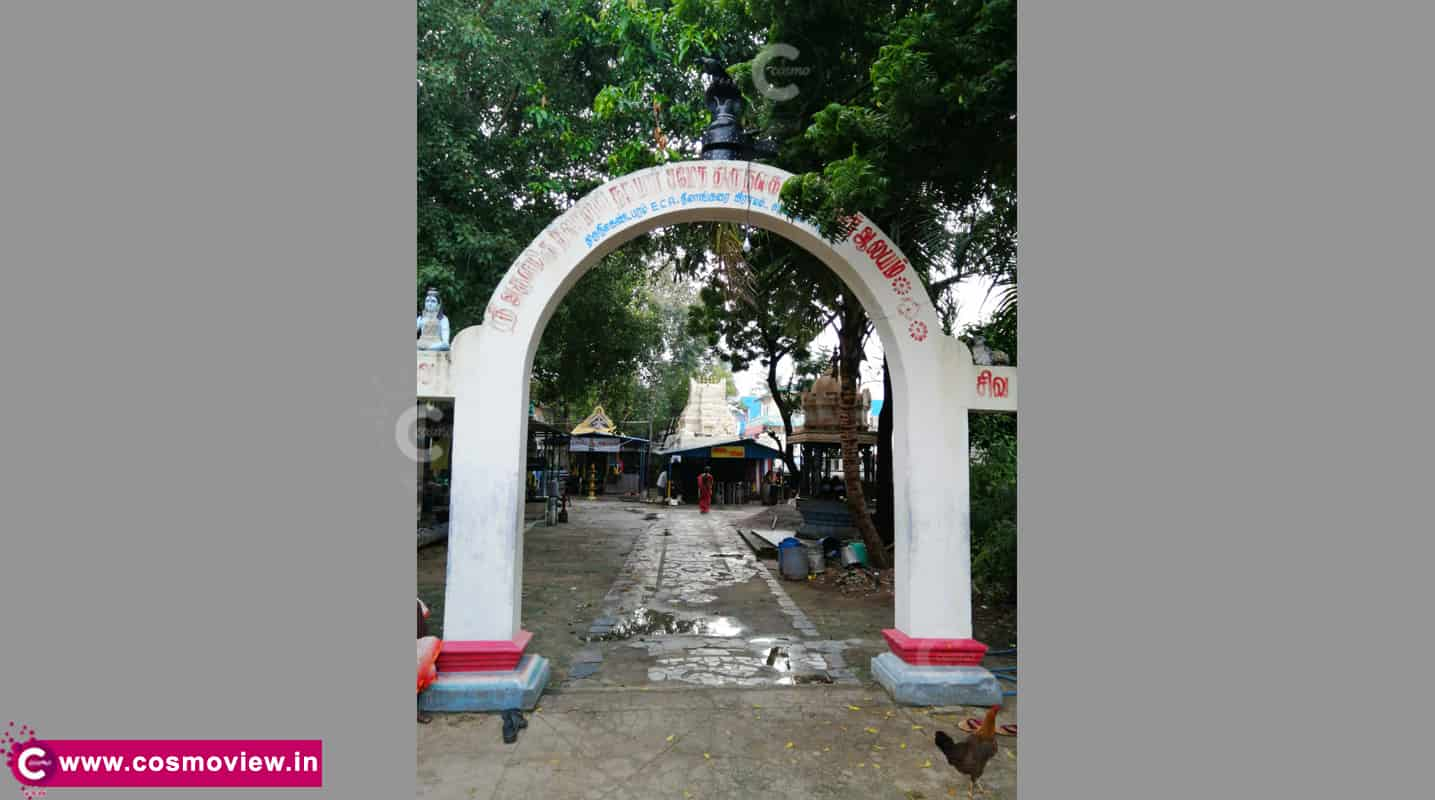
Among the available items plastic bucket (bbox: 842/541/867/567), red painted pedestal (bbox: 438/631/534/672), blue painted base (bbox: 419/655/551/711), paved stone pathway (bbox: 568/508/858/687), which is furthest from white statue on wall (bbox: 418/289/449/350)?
plastic bucket (bbox: 842/541/867/567)

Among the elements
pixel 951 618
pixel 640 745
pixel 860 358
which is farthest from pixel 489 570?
pixel 860 358

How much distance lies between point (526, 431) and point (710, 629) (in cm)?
346

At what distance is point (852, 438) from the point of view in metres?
10.2

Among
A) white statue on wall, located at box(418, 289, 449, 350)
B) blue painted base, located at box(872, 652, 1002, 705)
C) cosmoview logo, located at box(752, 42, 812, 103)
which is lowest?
blue painted base, located at box(872, 652, 1002, 705)

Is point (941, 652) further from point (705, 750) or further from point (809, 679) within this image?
point (705, 750)

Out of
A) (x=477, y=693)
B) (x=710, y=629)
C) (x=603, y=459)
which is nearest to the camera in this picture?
(x=477, y=693)

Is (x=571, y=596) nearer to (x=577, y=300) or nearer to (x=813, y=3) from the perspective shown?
(x=577, y=300)

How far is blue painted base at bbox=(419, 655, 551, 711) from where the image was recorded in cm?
473

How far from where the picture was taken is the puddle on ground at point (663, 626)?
23.8ft

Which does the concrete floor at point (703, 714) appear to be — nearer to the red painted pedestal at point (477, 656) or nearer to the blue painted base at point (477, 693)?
the blue painted base at point (477, 693)

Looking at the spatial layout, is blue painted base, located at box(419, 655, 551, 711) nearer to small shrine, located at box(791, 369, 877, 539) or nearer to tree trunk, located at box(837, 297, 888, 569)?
tree trunk, located at box(837, 297, 888, 569)

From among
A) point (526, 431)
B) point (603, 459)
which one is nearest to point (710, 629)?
point (526, 431)
